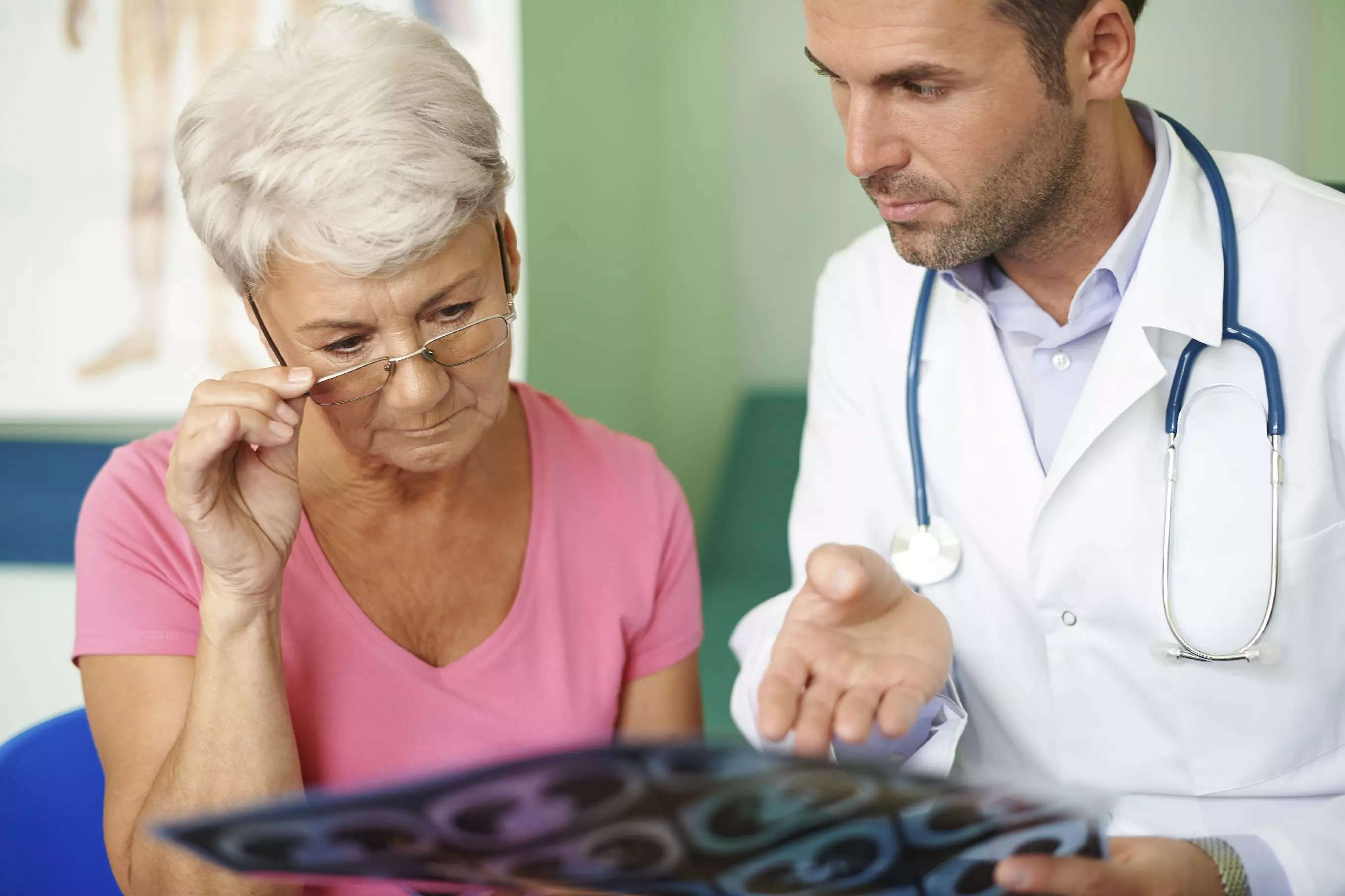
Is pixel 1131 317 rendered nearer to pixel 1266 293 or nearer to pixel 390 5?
pixel 1266 293

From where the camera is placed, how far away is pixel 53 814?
120cm

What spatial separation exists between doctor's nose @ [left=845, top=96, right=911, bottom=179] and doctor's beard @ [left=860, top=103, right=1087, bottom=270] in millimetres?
26

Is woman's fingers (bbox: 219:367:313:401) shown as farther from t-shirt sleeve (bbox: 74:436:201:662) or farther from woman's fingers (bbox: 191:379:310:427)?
t-shirt sleeve (bbox: 74:436:201:662)

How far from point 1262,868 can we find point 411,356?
900 millimetres

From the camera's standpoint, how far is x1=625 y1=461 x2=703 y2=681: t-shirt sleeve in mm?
1420

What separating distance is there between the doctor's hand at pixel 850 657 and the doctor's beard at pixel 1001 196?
0.36 meters

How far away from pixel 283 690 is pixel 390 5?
1.42 meters

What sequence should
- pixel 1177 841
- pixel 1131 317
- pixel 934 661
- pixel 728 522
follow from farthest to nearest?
1. pixel 728 522
2. pixel 1131 317
3. pixel 934 661
4. pixel 1177 841

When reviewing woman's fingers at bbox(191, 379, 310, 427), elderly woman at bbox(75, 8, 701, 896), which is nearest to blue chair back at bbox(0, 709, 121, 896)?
elderly woman at bbox(75, 8, 701, 896)

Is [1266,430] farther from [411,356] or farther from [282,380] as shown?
[282,380]

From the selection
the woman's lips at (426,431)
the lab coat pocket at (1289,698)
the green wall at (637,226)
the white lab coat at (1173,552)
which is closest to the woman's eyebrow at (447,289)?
the woman's lips at (426,431)

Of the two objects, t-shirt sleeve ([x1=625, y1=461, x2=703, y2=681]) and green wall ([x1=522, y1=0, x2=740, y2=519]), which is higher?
green wall ([x1=522, y1=0, x2=740, y2=519])

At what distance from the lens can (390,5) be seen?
6.87 ft

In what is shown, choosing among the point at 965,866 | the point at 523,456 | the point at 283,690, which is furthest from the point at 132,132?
the point at 965,866
